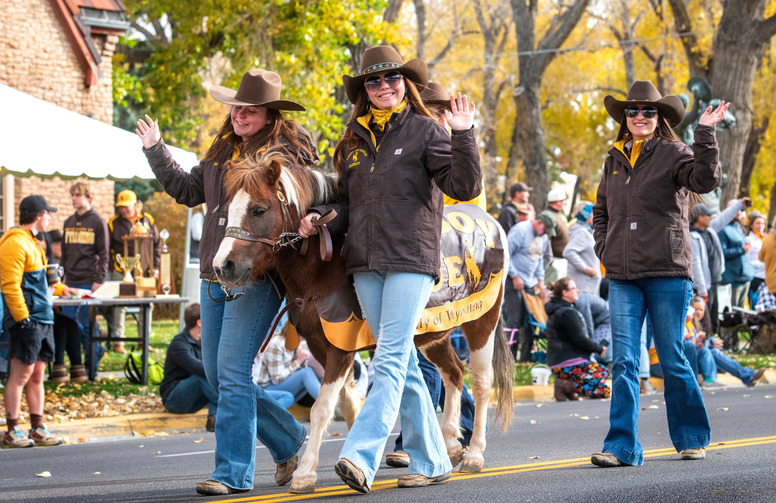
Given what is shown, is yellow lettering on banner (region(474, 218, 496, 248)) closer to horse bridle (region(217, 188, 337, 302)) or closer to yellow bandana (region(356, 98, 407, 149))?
yellow bandana (region(356, 98, 407, 149))

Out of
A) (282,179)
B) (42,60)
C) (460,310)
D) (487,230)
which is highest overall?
(42,60)

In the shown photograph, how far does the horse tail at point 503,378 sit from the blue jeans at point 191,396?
11.6 feet

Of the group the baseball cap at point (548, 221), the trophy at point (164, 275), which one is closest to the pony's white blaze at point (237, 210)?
the trophy at point (164, 275)

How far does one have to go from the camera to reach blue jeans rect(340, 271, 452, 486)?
538 cm

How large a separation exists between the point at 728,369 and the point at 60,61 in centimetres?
1380

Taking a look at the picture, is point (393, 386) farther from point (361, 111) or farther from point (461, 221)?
point (461, 221)

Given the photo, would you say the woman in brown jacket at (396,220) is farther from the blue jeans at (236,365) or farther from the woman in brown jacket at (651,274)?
the woman in brown jacket at (651,274)

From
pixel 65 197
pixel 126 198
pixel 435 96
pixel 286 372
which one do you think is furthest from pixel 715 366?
pixel 65 197

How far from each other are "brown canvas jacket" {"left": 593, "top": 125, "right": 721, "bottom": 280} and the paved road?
125cm

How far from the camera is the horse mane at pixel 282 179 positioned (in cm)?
564

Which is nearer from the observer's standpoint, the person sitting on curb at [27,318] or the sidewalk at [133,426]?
the person sitting on curb at [27,318]

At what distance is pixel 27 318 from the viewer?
9.16 m

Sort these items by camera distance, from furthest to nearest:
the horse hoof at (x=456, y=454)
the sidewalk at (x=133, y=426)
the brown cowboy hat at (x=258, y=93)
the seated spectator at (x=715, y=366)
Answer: the seated spectator at (x=715, y=366) < the sidewalk at (x=133, y=426) < the horse hoof at (x=456, y=454) < the brown cowboy hat at (x=258, y=93)

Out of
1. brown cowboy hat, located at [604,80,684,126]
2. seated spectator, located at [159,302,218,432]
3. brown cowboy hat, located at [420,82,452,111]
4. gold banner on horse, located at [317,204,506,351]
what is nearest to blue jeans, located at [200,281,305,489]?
gold banner on horse, located at [317,204,506,351]
